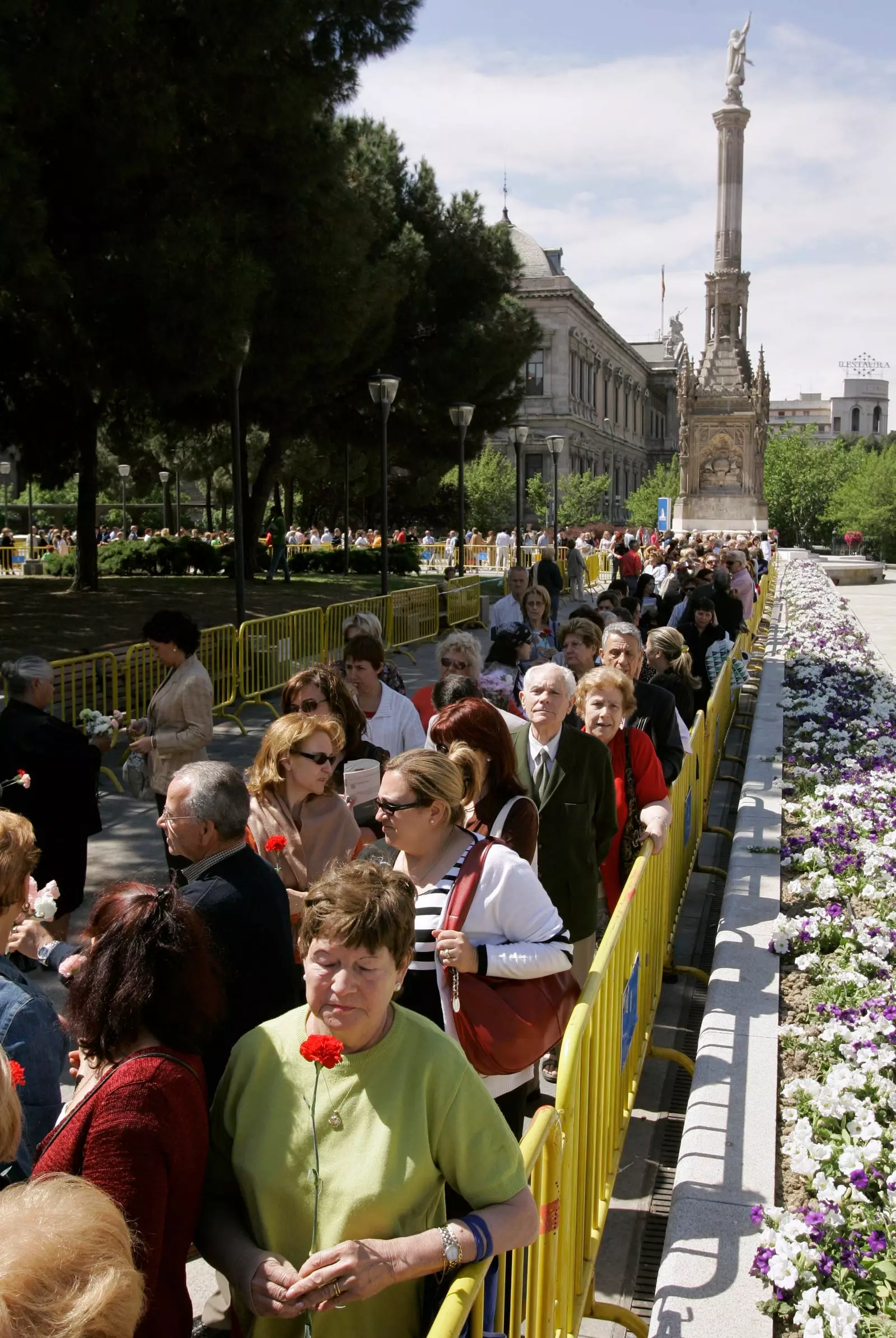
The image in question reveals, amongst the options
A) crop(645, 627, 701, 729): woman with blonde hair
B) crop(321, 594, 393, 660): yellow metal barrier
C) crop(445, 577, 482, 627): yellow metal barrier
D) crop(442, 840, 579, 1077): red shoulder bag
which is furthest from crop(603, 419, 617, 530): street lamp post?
crop(442, 840, 579, 1077): red shoulder bag

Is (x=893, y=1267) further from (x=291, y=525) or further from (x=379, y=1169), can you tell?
(x=291, y=525)

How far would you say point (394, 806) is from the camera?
3436 millimetres

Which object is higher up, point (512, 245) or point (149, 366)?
point (512, 245)

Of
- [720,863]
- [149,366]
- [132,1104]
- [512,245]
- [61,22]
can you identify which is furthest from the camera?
[512,245]

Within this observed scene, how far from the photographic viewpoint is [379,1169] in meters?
2.33

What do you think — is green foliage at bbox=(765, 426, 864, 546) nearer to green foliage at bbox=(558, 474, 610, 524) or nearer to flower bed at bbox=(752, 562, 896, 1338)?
green foliage at bbox=(558, 474, 610, 524)

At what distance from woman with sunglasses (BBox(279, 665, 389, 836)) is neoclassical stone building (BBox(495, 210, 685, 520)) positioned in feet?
186

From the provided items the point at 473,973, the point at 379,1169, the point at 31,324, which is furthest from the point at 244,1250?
the point at 31,324

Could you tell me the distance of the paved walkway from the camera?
23.8 m

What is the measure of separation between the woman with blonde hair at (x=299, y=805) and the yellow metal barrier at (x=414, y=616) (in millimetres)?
13609

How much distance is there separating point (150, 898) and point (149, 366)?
1571cm

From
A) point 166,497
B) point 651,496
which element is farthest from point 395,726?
point 651,496

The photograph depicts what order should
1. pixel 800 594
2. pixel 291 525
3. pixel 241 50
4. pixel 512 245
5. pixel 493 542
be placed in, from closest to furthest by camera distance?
pixel 241 50
pixel 800 594
pixel 512 245
pixel 493 542
pixel 291 525

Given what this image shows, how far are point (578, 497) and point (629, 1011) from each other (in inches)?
2438
